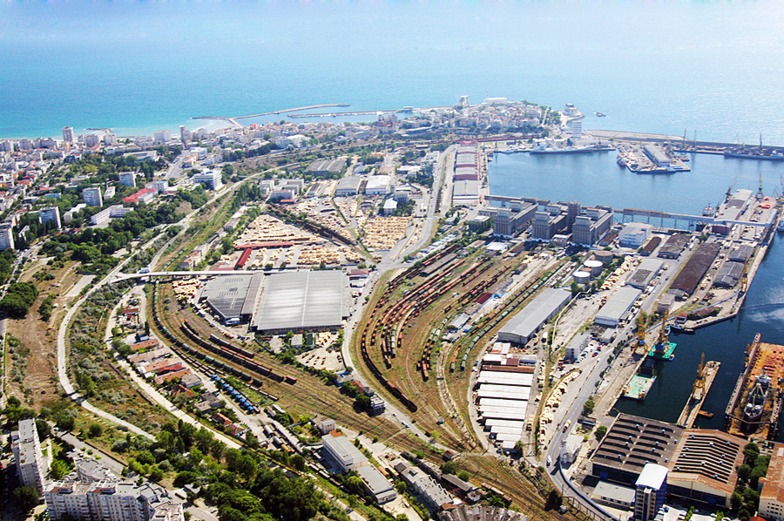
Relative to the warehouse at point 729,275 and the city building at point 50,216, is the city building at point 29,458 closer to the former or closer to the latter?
the city building at point 50,216

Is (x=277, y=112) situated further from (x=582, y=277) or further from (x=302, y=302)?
(x=582, y=277)

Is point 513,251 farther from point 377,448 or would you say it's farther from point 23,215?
point 23,215

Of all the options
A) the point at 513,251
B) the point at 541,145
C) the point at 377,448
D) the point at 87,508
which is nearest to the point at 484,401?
the point at 377,448

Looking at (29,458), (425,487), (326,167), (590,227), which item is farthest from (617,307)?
(326,167)

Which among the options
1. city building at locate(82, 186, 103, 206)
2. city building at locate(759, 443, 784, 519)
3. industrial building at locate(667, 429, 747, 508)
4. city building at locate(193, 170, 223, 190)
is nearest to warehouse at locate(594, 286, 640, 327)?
industrial building at locate(667, 429, 747, 508)

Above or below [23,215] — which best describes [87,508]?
below
